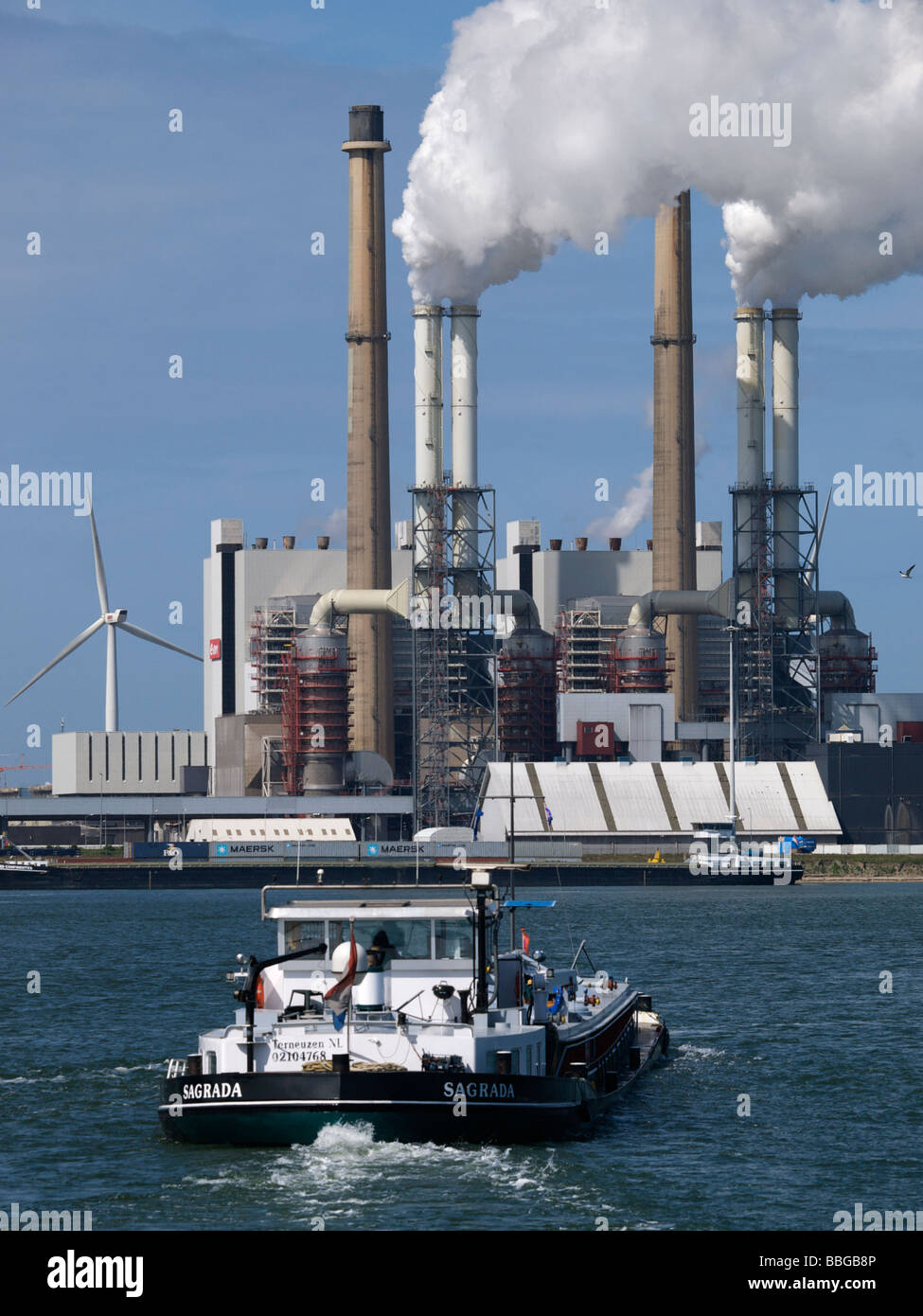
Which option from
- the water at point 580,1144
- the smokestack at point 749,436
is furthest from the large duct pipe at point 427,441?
the water at point 580,1144

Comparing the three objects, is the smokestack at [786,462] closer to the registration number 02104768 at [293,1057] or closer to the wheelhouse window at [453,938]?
the wheelhouse window at [453,938]

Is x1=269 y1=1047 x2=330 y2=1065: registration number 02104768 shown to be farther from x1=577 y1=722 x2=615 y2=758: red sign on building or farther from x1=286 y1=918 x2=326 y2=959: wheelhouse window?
x1=577 y1=722 x2=615 y2=758: red sign on building

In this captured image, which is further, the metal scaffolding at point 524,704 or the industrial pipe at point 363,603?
the metal scaffolding at point 524,704

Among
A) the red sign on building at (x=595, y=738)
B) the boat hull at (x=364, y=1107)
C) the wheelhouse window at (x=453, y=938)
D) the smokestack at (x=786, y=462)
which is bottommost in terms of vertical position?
the boat hull at (x=364, y=1107)

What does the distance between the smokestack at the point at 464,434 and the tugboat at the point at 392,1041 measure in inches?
5419

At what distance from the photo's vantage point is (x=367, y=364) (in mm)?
181125

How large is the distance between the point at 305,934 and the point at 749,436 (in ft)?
480

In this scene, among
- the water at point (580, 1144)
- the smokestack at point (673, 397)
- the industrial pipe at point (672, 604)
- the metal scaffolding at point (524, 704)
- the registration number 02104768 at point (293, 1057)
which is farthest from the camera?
the metal scaffolding at point (524, 704)

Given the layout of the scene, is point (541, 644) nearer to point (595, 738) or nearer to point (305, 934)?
point (595, 738)

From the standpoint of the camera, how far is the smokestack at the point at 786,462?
18038 centimetres

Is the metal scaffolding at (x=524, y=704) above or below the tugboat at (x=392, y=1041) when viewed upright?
above

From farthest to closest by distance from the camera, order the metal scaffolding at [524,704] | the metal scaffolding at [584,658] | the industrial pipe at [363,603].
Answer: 1. the metal scaffolding at [584,658]
2. the metal scaffolding at [524,704]
3. the industrial pipe at [363,603]

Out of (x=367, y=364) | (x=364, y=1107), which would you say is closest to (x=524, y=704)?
(x=367, y=364)
